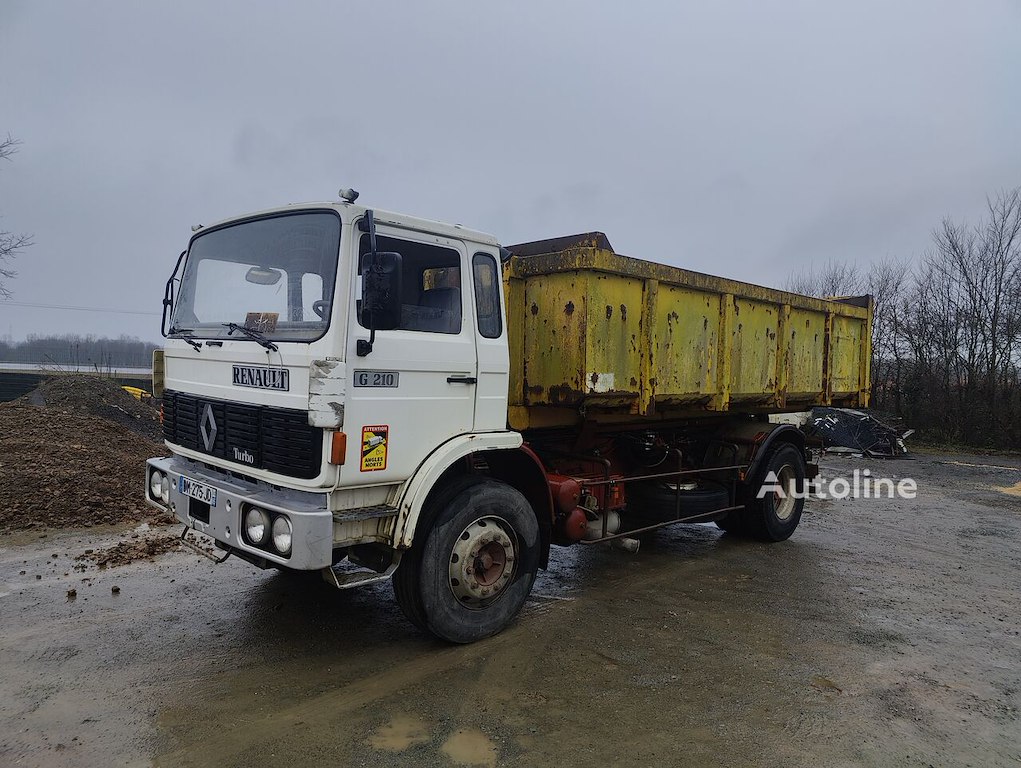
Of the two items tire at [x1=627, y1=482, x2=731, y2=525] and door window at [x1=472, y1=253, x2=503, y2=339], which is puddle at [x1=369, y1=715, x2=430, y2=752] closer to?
door window at [x1=472, y1=253, x2=503, y2=339]

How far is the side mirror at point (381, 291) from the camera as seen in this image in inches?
137

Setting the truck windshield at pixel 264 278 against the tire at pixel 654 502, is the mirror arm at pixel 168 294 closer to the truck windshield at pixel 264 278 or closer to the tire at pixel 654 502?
the truck windshield at pixel 264 278

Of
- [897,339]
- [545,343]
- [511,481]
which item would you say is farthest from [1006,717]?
[897,339]

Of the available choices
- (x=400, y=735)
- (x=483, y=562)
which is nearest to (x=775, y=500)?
(x=483, y=562)

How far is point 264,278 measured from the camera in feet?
13.3

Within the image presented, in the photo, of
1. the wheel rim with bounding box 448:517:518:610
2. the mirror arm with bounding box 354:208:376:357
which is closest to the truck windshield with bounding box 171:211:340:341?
the mirror arm with bounding box 354:208:376:357

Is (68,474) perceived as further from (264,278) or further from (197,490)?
(264,278)

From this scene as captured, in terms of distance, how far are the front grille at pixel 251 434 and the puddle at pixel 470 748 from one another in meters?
1.49

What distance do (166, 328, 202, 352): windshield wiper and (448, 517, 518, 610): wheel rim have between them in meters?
2.05

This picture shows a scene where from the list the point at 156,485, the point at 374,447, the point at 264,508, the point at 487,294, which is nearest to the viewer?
the point at 264,508

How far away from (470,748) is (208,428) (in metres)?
2.46

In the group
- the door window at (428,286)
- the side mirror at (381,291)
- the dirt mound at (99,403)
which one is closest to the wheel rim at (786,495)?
the door window at (428,286)

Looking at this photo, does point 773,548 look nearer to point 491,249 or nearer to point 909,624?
point 909,624

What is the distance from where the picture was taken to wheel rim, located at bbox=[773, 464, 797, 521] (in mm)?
7312
